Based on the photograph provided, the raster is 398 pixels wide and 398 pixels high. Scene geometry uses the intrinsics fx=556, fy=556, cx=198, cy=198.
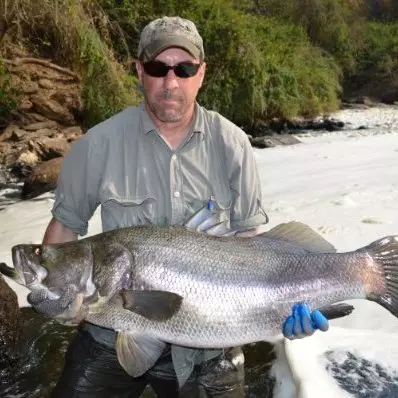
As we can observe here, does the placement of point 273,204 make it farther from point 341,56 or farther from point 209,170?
point 341,56

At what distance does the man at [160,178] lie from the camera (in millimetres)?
2859

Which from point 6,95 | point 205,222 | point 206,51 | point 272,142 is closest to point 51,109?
point 6,95

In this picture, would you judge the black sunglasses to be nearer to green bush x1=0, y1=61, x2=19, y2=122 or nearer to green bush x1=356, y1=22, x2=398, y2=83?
green bush x1=0, y1=61, x2=19, y2=122

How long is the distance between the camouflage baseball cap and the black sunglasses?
38 mm

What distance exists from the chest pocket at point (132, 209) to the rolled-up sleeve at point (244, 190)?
1.45 ft

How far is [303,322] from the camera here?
99.0 inches

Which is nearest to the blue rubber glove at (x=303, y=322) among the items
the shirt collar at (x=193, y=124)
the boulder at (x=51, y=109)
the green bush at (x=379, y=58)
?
the shirt collar at (x=193, y=124)

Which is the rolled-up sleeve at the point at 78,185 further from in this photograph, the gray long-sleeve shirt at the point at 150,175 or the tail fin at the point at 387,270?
the tail fin at the point at 387,270

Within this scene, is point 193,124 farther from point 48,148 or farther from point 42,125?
point 42,125

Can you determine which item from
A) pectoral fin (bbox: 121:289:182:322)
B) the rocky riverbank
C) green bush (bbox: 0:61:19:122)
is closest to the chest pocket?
pectoral fin (bbox: 121:289:182:322)

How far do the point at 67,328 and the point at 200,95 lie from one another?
1543 centimetres

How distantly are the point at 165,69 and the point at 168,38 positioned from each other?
15 cm

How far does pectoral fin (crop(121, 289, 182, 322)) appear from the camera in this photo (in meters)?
2.38

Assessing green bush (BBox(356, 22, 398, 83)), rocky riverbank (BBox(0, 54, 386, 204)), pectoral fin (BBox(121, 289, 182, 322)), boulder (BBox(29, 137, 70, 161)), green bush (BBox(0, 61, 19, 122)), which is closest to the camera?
pectoral fin (BBox(121, 289, 182, 322))
